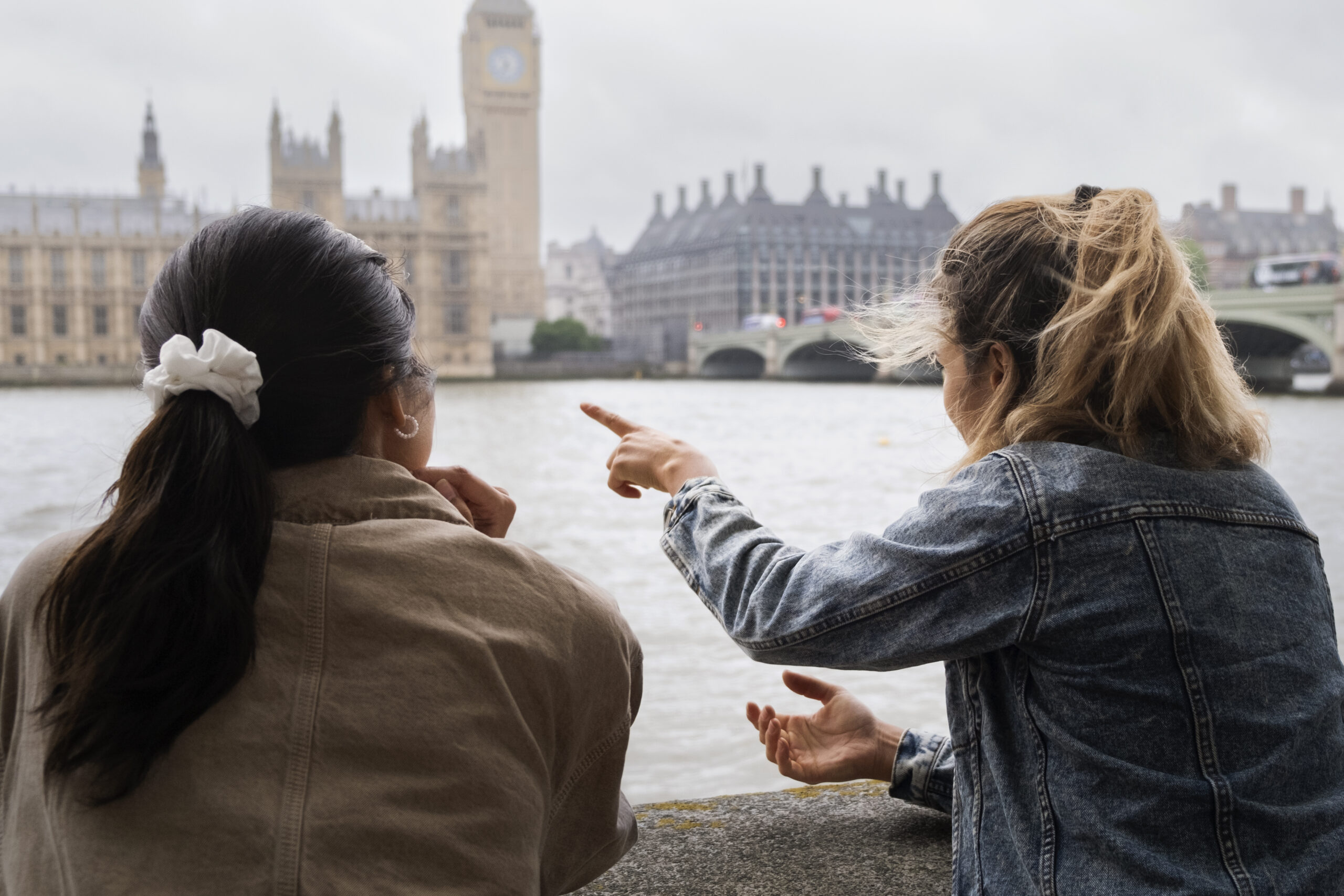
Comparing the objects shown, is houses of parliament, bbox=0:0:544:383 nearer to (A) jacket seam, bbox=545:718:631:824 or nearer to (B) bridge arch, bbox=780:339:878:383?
(B) bridge arch, bbox=780:339:878:383

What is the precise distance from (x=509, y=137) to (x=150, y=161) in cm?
1326

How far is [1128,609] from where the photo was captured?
2.13 feet

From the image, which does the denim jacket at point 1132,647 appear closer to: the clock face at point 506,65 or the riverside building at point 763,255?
the riverside building at point 763,255

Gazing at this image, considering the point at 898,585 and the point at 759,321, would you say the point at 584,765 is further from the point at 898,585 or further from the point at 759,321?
the point at 759,321

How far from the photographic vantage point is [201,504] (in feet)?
1.84

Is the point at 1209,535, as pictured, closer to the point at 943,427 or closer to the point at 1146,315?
the point at 1146,315

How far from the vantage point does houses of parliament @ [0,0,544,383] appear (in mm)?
34031

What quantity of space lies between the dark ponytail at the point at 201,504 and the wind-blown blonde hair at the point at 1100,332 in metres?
0.38

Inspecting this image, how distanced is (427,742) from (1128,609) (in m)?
0.38

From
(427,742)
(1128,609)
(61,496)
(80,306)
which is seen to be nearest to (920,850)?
(1128,609)

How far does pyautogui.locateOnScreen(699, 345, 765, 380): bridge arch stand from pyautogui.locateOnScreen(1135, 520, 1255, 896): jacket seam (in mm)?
34718

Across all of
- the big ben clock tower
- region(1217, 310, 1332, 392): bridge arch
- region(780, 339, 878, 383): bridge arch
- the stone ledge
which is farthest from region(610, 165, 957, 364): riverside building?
the stone ledge

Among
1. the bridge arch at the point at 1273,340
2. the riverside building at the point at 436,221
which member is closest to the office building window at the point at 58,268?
the riverside building at the point at 436,221

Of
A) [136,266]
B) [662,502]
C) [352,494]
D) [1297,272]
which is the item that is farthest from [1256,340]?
[136,266]
